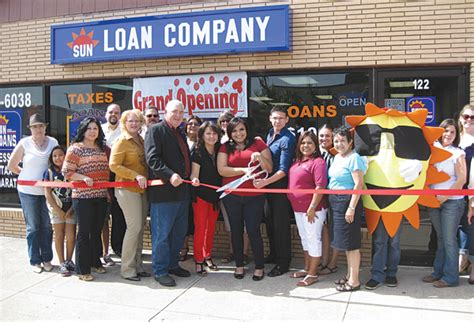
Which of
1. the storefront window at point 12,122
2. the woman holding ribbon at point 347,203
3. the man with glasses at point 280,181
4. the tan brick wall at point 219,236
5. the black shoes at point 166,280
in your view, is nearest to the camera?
the woman holding ribbon at point 347,203

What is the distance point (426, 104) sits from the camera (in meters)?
5.52

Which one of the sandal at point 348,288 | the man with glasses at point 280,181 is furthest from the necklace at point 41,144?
the sandal at point 348,288

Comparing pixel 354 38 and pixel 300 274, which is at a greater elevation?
pixel 354 38

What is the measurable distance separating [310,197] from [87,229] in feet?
8.30

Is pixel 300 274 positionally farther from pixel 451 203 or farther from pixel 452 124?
pixel 452 124

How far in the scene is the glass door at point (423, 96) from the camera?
215 inches

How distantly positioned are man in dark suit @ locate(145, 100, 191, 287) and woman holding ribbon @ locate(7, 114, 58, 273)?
4.81 feet

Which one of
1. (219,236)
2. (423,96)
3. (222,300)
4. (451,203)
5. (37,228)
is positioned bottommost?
(222,300)

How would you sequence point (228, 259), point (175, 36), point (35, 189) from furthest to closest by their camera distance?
point (175, 36)
point (228, 259)
point (35, 189)

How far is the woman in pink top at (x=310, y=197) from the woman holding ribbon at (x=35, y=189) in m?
3.05

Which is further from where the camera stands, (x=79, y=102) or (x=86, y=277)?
(x=79, y=102)

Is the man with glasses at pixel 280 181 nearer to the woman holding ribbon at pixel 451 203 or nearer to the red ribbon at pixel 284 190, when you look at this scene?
the red ribbon at pixel 284 190

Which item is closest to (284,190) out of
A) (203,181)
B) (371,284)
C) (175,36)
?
(203,181)

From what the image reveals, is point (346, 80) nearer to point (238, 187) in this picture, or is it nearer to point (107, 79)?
point (238, 187)
